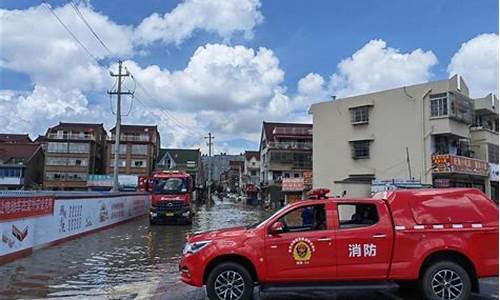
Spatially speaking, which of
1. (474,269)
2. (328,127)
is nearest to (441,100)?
(328,127)

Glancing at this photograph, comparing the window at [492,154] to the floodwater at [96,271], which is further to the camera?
the window at [492,154]

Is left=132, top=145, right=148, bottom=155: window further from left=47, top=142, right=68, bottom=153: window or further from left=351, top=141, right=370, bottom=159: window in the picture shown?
left=351, top=141, right=370, bottom=159: window

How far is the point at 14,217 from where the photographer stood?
44.1 ft

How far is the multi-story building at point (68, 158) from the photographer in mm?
90938

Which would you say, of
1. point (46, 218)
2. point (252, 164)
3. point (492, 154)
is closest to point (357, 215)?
point (46, 218)

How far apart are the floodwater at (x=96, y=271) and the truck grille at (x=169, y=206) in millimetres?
7723

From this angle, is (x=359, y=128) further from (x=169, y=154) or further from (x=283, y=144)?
(x=169, y=154)

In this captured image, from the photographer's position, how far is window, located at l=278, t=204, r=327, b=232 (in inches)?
334

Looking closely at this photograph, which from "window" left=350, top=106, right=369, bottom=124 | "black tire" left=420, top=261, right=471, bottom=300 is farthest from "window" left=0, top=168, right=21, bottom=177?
"black tire" left=420, top=261, right=471, bottom=300


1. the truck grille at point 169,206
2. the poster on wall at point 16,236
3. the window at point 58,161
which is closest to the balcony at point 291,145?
the window at point 58,161

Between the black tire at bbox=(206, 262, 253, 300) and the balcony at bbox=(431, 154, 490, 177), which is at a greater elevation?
the balcony at bbox=(431, 154, 490, 177)

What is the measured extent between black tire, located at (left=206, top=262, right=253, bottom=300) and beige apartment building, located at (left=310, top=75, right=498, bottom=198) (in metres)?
30.0

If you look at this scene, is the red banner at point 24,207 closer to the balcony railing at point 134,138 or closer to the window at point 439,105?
the window at point 439,105

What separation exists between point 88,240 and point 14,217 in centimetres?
622
